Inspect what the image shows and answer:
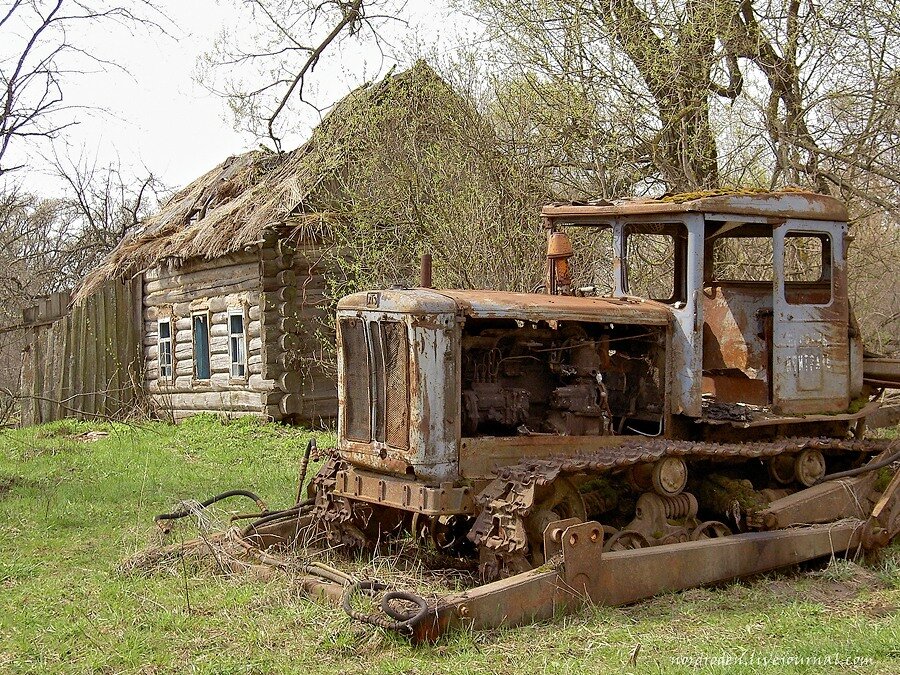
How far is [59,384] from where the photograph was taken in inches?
734

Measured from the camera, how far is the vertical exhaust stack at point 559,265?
7352mm

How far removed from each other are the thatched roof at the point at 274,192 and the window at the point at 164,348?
1.20m

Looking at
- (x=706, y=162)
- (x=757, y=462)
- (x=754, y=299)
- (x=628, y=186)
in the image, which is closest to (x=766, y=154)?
(x=706, y=162)

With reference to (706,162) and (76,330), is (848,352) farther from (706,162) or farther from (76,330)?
(76,330)

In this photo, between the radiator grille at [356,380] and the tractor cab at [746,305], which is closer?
the radiator grille at [356,380]

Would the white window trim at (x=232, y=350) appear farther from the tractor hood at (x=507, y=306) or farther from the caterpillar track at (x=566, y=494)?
the caterpillar track at (x=566, y=494)

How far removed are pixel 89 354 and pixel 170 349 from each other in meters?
1.57

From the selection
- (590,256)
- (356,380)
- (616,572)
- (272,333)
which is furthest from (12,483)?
(616,572)

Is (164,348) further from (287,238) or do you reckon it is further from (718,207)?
(718,207)

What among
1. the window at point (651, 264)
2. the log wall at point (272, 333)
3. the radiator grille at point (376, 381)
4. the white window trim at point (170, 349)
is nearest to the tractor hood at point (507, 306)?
the radiator grille at point (376, 381)

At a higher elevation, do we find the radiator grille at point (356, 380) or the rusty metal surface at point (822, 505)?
the radiator grille at point (356, 380)

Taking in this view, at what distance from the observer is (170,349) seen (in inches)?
727

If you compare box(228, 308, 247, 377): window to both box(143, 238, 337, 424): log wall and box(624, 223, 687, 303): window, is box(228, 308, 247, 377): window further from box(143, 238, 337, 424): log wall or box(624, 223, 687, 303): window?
box(624, 223, 687, 303): window

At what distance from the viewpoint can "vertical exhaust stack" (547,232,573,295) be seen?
7352mm
